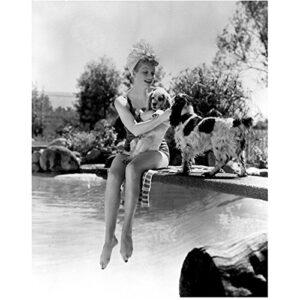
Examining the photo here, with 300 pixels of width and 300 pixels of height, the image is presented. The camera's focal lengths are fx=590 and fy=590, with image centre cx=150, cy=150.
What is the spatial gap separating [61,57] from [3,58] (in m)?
0.38

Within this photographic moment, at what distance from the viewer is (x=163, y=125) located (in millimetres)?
3592

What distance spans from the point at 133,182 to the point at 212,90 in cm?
91

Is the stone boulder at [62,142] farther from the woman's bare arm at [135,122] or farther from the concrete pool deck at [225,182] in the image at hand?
the concrete pool deck at [225,182]

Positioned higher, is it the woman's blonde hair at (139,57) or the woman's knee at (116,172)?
the woman's blonde hair at (139,57)

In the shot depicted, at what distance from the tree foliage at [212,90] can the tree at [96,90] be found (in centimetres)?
45

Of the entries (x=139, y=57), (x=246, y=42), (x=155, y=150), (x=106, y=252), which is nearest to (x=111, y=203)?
(x=106, y=252)

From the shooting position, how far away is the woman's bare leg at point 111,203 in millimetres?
3611

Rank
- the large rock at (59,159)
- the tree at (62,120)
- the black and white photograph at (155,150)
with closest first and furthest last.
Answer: the black and white photograph at (155,150)
the tree at (62,120)
the large rock at (59,159)

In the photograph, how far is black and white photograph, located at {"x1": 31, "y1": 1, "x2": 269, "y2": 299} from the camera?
3547 millimetres

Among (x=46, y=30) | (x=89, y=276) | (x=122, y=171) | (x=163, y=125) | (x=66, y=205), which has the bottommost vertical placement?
(x=89, y=276)

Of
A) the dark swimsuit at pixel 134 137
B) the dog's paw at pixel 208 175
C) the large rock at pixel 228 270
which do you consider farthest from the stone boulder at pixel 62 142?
the large rock at pixel 228 270

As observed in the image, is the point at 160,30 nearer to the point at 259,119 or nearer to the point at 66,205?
the point at 259,119

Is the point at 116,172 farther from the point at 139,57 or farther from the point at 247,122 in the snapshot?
the point at 247,122

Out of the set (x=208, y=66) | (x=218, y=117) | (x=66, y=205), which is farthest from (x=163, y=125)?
(x=66, y=205)
